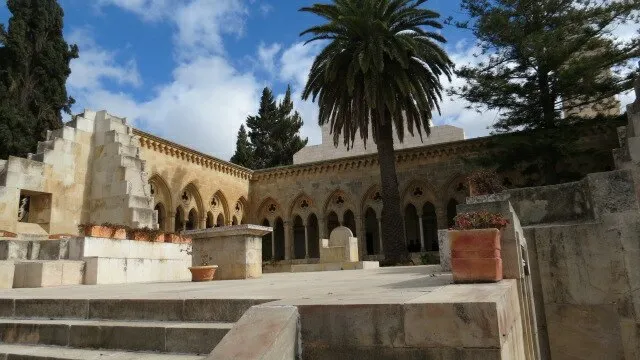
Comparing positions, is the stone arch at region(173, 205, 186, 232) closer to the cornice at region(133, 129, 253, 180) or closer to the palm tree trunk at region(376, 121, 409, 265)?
the cornice at region(133, 129, 253, 180)

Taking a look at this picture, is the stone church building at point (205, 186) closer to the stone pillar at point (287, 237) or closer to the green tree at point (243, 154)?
the stone pillar at point (287, 237)

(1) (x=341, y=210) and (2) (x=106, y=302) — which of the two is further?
(1) (x=341, y=210)

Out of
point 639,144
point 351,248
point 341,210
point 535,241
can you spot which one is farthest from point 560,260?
point 341,210

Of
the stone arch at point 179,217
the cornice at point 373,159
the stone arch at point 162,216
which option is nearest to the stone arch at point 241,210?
the cornice at point 373,159

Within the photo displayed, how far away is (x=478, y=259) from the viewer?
407cm

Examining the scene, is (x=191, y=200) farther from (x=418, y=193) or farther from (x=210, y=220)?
(x=418, y=193)

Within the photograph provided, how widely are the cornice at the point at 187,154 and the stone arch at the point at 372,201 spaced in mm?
7174

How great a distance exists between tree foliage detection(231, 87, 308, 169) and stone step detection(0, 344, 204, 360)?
37029mm

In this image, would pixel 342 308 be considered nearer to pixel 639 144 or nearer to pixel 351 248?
pixel 639 144

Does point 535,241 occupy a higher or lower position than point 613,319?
higher

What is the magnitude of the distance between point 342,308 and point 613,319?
17.9 feet

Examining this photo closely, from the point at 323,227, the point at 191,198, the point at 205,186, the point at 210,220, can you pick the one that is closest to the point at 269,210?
the point at 323,227

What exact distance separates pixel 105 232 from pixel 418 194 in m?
16.8

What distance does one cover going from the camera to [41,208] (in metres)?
13.0
